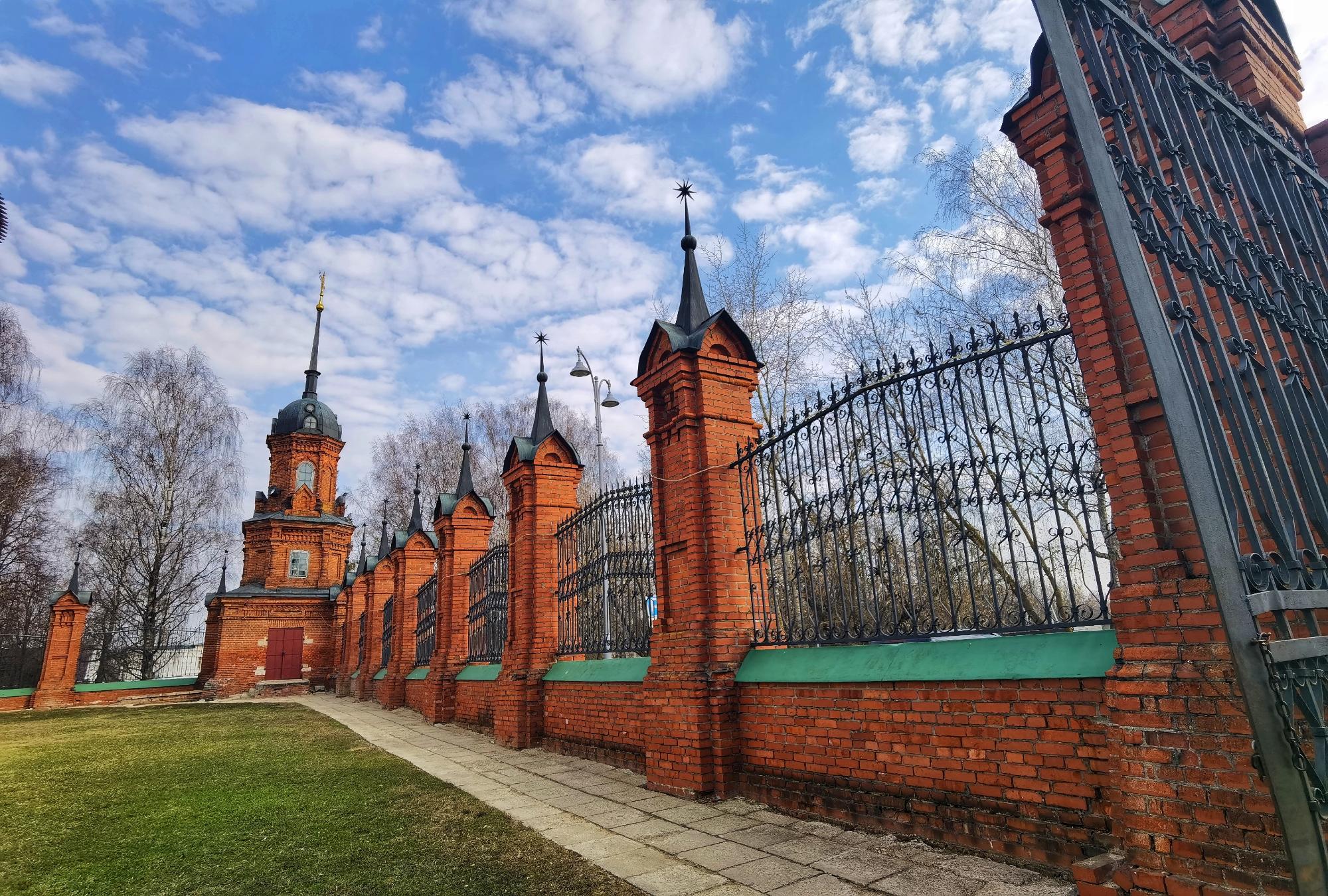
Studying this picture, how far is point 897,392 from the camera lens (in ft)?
15.1

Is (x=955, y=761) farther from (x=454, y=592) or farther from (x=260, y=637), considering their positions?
(x=260, y=637)

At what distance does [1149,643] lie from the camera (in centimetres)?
283

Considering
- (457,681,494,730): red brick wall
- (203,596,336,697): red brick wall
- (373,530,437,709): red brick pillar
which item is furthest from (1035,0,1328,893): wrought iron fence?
(203,596,336,697): red brick wall

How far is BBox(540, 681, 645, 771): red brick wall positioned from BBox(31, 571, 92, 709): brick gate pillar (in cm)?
2046

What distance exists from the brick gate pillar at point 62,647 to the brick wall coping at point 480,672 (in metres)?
16.7

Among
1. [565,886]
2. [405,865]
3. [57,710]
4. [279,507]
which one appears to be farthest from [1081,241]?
[279,507]

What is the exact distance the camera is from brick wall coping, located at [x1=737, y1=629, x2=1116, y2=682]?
331 cm

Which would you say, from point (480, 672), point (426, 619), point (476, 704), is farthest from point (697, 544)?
point (426, 619)

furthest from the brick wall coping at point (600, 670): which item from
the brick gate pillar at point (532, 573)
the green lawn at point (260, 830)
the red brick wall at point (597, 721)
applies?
the green lawn at point (260, 830)

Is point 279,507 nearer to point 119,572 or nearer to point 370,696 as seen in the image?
point 119,572

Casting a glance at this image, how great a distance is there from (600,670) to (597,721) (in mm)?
503

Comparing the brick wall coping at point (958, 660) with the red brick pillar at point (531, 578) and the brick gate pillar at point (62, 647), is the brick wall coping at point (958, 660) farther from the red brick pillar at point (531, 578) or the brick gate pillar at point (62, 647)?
the brick gate pillar at point (62, 647)

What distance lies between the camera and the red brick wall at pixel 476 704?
34.1 feet

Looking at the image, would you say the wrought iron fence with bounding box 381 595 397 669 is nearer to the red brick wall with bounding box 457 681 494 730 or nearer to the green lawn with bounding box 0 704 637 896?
the red brick wall with bounding box 457 681 494 730
